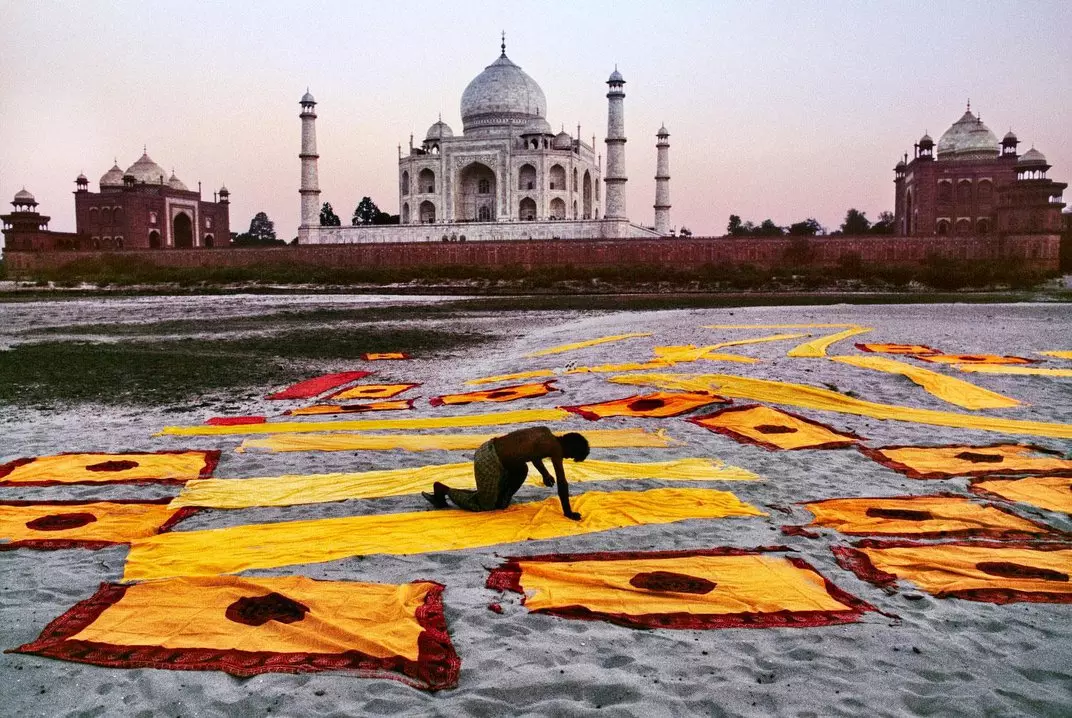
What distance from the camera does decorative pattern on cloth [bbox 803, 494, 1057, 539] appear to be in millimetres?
4355

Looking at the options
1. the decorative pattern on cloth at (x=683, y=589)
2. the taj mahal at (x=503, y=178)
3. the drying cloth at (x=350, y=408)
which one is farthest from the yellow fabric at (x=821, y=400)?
the taj mahal at (x=503, y=178)

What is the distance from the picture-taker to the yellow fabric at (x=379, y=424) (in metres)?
7.04

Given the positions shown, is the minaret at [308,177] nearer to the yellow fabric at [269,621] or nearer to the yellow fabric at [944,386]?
the yellow fabric at [944,386]

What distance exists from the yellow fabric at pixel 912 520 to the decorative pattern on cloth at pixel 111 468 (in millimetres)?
3947

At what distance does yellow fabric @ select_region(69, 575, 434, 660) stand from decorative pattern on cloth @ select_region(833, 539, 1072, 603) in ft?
6.65

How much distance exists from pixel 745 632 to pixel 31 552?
10.9 feet

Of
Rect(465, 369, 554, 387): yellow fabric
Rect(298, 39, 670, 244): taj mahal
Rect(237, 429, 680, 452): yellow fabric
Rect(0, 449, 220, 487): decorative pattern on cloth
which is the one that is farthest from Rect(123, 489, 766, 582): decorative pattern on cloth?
Rect(298, 39, 670, 244): taj mahal

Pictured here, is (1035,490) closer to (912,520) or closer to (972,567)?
(912,520)

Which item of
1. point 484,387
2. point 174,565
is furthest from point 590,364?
point 174,565

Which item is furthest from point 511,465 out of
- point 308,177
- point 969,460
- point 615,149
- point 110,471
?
point 308,177

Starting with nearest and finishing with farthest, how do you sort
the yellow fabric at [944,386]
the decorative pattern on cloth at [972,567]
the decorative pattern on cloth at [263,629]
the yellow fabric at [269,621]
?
the decorative pattern on cloth at [263,629] < the yellow fabric at [269,621] < the decorative pattern on cloth at [972,567] < the yellow fabric at [944,386]

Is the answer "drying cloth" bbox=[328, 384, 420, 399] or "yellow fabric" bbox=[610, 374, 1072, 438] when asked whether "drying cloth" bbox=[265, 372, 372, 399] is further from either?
"yellow fabric" bbox=[610, 374, 1072, 438]

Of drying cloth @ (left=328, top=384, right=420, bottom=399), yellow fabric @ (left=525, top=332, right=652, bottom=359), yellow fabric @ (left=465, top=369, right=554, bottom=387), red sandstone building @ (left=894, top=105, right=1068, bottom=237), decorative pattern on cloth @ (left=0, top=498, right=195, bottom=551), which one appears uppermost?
A: red sandstone building @ (left=894, top=105, right=1068, bottom=237)

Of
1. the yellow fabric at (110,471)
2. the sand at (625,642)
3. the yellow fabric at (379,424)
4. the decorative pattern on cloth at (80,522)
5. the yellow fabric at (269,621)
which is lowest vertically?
the sand at (625,642)
